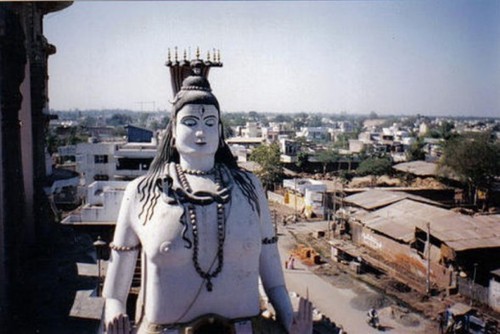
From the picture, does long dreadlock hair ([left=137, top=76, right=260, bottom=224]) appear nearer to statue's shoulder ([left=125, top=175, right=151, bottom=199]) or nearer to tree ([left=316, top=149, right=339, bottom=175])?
statue's shoulder ([left=125, top=175, right=151, bottom=199])

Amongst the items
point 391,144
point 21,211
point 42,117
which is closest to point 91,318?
point 21,211

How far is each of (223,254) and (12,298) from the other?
4.42 meters

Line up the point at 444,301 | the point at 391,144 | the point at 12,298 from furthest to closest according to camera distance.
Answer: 1. the point at 391,144
2. the point at 444,301
3. the point at 12,298

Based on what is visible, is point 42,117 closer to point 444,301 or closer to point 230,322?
point 230,322

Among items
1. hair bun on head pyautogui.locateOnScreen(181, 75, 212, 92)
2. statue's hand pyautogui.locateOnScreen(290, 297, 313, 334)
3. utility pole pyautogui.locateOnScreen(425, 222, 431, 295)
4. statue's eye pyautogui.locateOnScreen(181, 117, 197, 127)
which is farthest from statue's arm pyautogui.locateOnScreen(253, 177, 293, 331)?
utility pole pyautogui.locateOnScreen(425, 222, 431, 295)

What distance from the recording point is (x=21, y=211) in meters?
7.33

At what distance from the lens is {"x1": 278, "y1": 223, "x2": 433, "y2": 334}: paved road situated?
12.4m

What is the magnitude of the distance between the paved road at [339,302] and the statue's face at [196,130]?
9112 mm

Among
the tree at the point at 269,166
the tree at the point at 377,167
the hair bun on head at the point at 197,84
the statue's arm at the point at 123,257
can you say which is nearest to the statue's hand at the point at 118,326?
the statue's arm at the point at 123,257

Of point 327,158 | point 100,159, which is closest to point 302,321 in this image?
point 100,159

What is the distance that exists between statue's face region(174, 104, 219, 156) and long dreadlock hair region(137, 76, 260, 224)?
7 centimetres

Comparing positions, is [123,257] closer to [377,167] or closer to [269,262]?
[269,262]

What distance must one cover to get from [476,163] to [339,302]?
53.4 ft

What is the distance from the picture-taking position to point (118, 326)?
13.1ft
